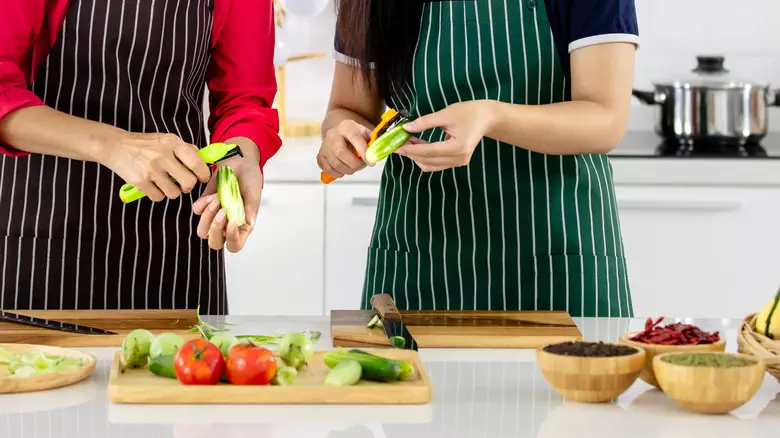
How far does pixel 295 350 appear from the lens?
1.16 m

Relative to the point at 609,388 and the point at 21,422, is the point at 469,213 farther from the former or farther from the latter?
the point at 21,422

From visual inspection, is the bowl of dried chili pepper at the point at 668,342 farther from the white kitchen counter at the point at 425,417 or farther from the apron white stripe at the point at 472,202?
the apron white stripe at the point at 472,202

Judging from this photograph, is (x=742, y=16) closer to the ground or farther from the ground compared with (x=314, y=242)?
farther from the ground

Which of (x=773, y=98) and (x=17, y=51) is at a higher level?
(x=773, y=98)

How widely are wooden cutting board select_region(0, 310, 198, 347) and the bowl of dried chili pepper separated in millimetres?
578

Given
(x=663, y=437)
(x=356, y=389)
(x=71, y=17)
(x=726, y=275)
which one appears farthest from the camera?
(x=726, y=275)

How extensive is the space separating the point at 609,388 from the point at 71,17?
1.11 meters

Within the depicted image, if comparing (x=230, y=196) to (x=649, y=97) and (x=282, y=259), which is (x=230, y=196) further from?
(x=649, y=97)

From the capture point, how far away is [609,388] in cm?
107

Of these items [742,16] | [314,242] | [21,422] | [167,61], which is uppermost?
[742,16]

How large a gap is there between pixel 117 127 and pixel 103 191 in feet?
0.45

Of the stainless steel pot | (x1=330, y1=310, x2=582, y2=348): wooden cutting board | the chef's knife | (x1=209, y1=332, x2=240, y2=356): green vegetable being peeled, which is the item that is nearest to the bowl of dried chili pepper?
(x1=330, y1=310, x2=582, y2=348): wooden cutting board

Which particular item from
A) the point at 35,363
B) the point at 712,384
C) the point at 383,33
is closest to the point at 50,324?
the point at 35,363

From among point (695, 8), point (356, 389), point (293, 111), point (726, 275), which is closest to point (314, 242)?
point (293, 111)
